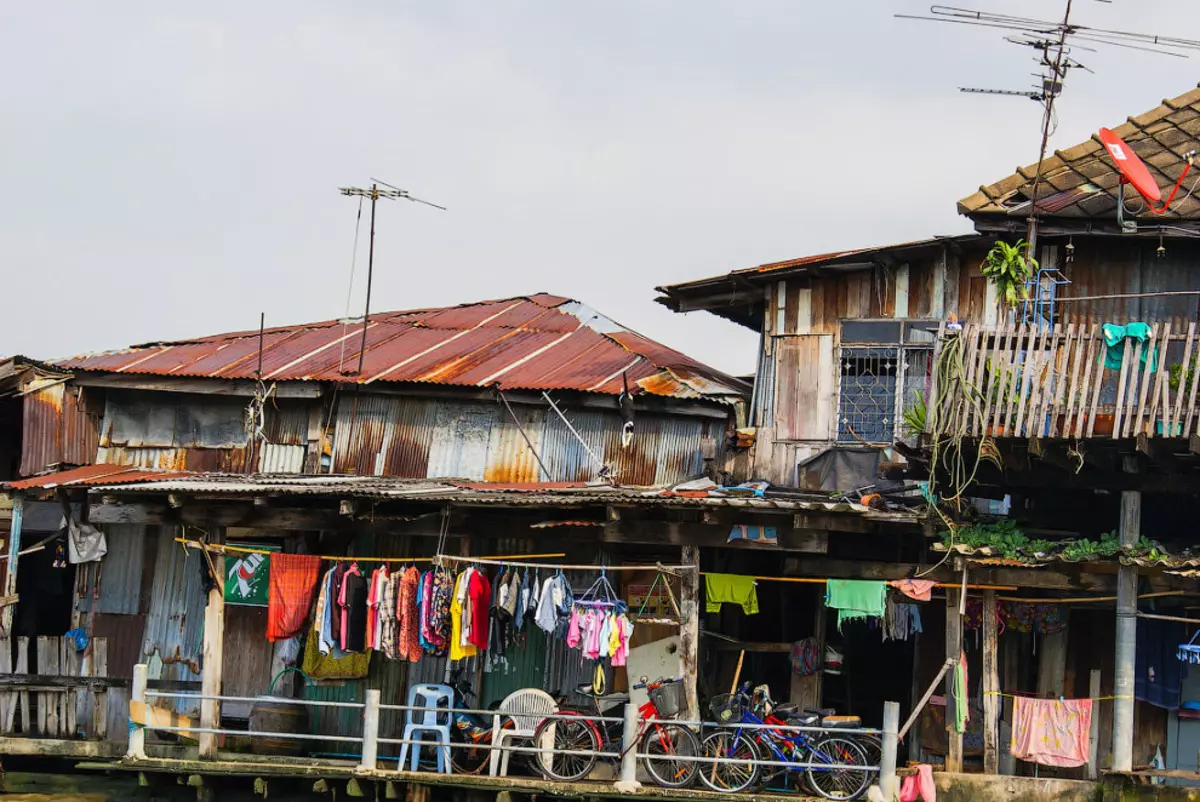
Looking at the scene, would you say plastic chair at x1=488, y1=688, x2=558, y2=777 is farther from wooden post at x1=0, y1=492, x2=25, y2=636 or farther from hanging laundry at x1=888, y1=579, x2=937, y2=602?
wooden post at x1=0, y1=492, x2=25, y2=636

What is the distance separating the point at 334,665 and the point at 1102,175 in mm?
11858

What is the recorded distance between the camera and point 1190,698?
746 inches

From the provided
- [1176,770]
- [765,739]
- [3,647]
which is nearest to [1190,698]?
[1176,770]

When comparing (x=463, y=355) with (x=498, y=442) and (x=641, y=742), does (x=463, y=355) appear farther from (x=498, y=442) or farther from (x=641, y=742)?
(x=641, y=742)

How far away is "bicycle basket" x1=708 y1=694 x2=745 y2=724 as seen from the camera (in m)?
18.0

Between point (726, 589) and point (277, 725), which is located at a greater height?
point (726, 589)

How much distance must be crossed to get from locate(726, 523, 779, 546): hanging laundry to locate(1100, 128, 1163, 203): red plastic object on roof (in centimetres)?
574

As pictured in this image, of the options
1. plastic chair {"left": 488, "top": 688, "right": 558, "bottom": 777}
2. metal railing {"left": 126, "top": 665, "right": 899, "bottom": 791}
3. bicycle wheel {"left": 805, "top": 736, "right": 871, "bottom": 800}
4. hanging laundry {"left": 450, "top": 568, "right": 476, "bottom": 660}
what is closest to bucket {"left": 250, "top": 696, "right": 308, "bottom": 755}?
metal railing {"left": 126, "top": 665, "right": 899, "bottom": 791}

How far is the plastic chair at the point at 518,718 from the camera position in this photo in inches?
718

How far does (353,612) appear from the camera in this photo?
19.1 metres

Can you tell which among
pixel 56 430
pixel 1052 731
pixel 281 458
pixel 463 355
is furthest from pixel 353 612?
pixel 1052 731

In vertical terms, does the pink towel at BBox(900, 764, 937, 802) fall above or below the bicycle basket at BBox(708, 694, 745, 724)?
below

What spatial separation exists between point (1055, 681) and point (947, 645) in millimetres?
2178

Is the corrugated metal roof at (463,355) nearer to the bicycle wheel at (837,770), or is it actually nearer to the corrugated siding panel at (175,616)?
the corrugated siding panel at (175,616)
